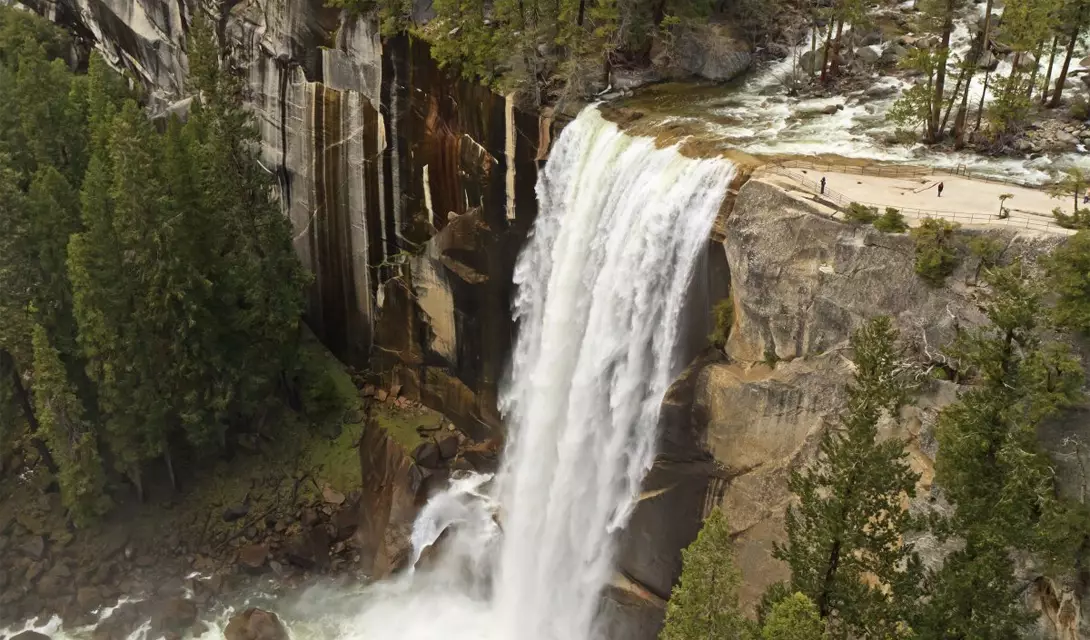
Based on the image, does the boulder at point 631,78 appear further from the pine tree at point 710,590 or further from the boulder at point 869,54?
the pine tree at point 710,590

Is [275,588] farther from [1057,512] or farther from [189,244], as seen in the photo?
[1057,512]

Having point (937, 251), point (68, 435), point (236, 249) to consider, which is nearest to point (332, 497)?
point (68, 435)

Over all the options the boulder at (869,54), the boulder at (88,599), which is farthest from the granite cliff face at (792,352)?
the boulder at (88,599)

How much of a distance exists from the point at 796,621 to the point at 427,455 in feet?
79.1

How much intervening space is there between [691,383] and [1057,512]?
11038 millimetres

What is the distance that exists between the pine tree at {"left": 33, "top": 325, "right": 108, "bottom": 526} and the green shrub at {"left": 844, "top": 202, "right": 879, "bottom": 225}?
2762 cm

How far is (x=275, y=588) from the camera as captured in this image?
1452 inches

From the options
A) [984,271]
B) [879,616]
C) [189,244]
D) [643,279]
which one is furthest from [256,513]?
[984,271]

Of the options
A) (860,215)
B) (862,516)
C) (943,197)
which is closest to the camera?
(862,516)

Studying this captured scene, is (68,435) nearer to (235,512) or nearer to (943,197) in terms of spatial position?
(235,512)

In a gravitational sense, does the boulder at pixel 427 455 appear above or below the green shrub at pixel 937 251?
below

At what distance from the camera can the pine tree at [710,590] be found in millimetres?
19078

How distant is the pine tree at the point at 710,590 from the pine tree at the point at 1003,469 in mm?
4368

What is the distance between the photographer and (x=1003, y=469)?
57.8 feet
